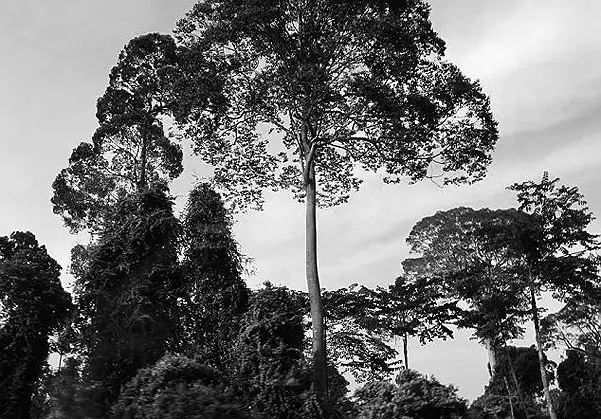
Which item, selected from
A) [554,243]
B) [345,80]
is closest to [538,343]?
[554,243]

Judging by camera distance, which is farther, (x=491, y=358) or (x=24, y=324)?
(x=491, y=358)

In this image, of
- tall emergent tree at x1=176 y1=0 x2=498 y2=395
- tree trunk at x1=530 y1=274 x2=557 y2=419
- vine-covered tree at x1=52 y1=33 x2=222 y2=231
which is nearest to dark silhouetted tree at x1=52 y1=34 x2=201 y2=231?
vine-covered tree at x1=52 y1=33 x2=222 y2=231

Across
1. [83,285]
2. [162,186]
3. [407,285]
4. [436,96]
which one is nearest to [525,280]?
[407,285]

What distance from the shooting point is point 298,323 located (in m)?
13.7

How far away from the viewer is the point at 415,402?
37.5 ft

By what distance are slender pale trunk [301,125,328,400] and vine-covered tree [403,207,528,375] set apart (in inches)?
529

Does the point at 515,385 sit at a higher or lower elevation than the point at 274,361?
higher

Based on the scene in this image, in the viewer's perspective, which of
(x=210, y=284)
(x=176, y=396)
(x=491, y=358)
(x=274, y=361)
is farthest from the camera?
(x=491, y=358)

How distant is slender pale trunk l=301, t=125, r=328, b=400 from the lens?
15203mm

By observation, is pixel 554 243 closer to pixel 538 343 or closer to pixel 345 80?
pixel 538 343

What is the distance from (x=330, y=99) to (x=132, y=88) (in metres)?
11.8

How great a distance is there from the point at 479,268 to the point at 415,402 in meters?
21.1

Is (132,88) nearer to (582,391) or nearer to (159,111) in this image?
(159,111)

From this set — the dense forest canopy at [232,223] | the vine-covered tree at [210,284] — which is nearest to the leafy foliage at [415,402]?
the dense forest canopy at [232,223]
